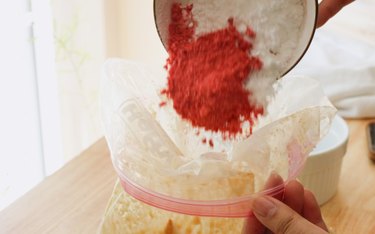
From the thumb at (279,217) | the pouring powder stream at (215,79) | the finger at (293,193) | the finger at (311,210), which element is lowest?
the finger at (311,210)

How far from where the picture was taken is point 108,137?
54 cm

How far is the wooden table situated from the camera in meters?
→ 0.69

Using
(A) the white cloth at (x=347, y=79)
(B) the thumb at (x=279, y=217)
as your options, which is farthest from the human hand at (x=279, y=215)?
(A) the white cloth at (x=347, y=79)

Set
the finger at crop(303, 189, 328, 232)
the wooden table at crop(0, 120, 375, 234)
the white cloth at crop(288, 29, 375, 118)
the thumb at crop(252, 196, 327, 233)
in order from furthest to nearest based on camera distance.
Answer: the white cloth at crop(288, 29, 375, 118) < the wooden table at crop(0, 120, 375, 234) < the finger at crop(303, 189, 328, 232) < the thumb at crop(252, 196, 327, 233)

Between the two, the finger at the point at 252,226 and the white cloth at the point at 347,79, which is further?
the white cloth at the point at 347,79

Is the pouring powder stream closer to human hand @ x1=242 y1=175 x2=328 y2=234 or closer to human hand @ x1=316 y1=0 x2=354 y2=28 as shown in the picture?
human hand @ x1=242 y1=175 x2=328 y2=234

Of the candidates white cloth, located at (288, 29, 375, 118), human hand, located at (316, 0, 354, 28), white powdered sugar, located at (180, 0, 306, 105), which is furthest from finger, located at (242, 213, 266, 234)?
white cloth, located at (288, 29, 375, 118)

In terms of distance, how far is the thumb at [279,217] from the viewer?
0.47 m

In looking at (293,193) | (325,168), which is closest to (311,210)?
(293,193)

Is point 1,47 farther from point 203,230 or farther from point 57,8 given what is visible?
point 203,230

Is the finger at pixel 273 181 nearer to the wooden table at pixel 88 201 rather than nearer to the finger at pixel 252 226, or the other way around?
the finger at pixel 252 226

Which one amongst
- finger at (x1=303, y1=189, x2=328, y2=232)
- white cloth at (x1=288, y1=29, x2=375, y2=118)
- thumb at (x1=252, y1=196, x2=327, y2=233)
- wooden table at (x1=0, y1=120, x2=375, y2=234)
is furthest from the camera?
white cloth at (x1=288, y1=29, x2=375, y2=118)

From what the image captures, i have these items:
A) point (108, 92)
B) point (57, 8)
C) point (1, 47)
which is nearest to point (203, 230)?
point (108, 92)

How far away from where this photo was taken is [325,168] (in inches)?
A: 28.5
